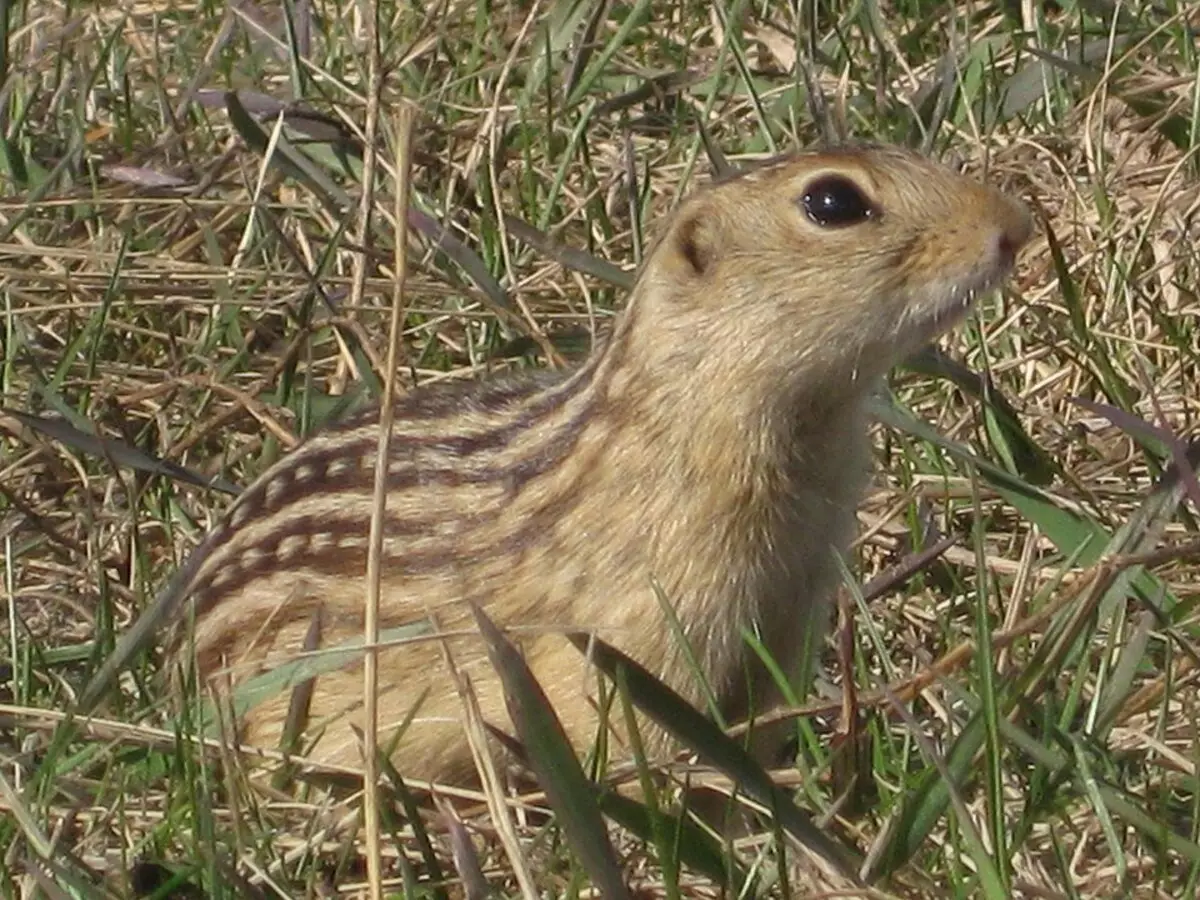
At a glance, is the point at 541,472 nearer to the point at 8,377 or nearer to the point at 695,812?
the point at 695,812

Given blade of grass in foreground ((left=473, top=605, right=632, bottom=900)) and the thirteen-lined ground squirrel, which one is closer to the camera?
blade of grass in foreground ((left=473, top=605, right=632, bottom=900))

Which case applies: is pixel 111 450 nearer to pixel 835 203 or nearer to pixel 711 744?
pixel 835 203

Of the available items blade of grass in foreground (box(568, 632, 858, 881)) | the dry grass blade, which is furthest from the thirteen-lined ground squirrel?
blade of grass in foreground (box(568, 632, 858, 881))

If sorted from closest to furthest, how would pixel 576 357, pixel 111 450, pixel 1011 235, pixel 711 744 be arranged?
pixel 711 744, pixel 1011 235, pixel 111 450, pixel 576 357

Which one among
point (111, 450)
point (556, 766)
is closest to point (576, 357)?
point (111, 450)

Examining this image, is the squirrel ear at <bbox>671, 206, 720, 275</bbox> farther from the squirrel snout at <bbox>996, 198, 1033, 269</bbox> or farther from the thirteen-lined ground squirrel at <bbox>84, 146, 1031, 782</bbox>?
the squirrel snout at <bbox>996, 198, 1033, 269</bbox>

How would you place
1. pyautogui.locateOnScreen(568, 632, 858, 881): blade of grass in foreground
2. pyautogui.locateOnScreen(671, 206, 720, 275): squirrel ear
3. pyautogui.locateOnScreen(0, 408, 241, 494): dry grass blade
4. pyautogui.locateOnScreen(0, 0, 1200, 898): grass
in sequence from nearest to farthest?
1. pyautogui.locateOnScreen(568, 632, 858, 881): blade of grass in foreground
2. pyautogui.locateOnScreen(0, 0, 1200, 898): grass
3. pyautogui.locateOnScreen(671, 206, 720, 275): squirrel ear
4. pyautogui.locateOnScreen(0, 408, 241, 494): dry grass blade

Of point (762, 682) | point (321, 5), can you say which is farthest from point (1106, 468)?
point (321, 5)
